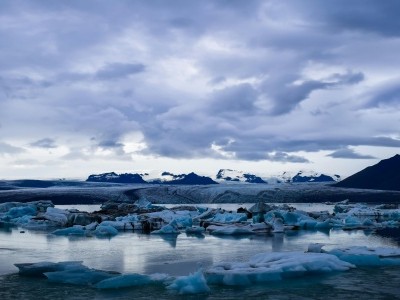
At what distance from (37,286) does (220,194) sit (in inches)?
2439

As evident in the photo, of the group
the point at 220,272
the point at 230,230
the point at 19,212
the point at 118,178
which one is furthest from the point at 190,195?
the point at 118,178

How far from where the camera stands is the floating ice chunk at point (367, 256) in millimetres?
10789

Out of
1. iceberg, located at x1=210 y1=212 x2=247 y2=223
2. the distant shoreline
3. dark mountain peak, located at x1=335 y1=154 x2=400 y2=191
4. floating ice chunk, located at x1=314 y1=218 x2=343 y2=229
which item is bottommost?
floating ice chunk, located at x1=314 y1=218 x2=343 y2=229

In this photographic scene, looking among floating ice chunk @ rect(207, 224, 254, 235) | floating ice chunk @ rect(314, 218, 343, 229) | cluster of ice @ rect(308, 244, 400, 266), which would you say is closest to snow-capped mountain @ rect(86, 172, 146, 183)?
floating ice chunk @ rect(314, 218, 343, 229)

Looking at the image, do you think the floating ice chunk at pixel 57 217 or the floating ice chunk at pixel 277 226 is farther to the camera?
the floating ice chunk at pixel 57 217

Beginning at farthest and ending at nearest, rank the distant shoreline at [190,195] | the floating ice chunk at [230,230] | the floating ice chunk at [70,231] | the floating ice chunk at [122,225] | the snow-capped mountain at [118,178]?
the snow-capped mountain at [118,178], the distant shoreline at [190,195], the floating ice chunk at [122,225], the floating ice chunk at [230,230], the floating ice chunk at [70,231]

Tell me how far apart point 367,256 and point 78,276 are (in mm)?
6119

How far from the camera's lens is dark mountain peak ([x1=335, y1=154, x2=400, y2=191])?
109 m

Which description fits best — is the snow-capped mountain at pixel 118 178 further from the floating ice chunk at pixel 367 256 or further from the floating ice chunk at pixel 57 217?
the floating ice chunk at pixel 367 256

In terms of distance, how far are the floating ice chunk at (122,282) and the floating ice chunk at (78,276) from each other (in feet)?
1.52

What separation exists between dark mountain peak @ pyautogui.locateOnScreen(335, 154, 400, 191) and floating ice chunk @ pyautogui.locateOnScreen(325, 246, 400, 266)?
99.9m

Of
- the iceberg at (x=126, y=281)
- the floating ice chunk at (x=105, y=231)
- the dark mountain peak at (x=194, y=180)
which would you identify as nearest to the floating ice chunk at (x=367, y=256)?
the iceberg at (x=126, y=281)

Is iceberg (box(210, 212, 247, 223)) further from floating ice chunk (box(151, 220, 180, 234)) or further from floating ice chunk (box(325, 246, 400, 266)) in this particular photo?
floating ice chunk (box(325, 246, 400, 266))

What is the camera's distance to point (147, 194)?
68.8m
